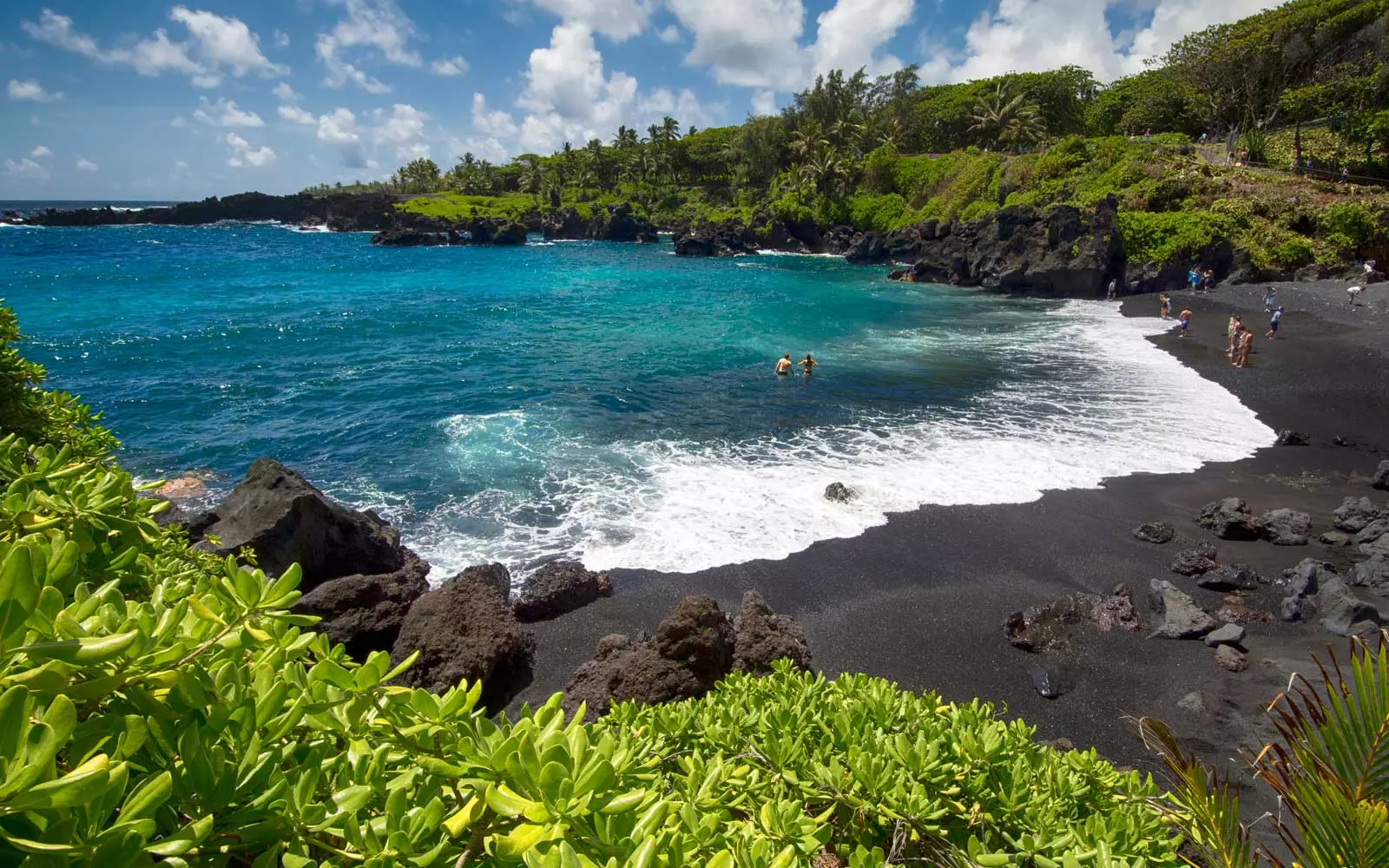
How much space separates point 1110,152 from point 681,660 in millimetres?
62819

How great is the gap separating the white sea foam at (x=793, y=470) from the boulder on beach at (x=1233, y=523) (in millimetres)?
2431

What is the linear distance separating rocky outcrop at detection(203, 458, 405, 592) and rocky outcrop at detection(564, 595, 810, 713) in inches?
212

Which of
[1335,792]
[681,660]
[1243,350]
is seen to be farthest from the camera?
[1243,350]

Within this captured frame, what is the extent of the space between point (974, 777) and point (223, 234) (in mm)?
127275

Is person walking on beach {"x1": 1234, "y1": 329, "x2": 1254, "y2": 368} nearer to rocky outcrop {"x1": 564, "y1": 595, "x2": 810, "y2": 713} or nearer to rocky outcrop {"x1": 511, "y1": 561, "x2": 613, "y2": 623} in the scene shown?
rocky outcrop {"x1": 564, "y1": 595, "x2": 810, "y2": 713}

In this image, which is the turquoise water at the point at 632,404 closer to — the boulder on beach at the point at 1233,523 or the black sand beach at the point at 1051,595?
the black sand beach at the point at 1051,595

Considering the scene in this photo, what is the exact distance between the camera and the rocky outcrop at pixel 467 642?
9.09 metres

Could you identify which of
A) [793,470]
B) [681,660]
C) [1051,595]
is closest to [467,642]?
[681,660]

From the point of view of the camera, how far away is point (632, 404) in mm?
22344

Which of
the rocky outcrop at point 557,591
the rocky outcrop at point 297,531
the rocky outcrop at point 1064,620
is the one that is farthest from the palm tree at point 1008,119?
the rocky outcrop at point 297,531

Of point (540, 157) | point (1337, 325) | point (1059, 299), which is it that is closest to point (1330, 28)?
point (1059, 299)

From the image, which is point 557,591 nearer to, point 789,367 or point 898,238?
point 789,367

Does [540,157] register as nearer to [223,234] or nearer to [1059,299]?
[223,234]

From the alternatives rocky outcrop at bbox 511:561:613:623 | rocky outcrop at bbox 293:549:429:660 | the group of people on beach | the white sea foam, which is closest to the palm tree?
the white sea foam
